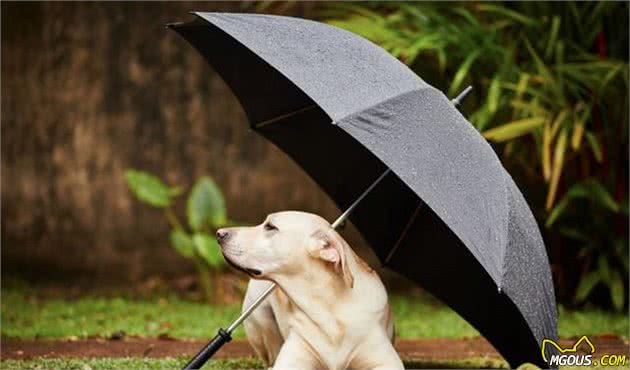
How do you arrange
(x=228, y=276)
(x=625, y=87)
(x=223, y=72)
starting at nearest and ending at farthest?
(x=223, y=72) → (x=625, y=87) → (x=228, y=276)

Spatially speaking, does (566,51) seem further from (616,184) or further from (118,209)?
(118,209)

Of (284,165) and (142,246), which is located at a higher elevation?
(284,165)

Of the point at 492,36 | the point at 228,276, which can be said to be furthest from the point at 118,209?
the point at 492,36

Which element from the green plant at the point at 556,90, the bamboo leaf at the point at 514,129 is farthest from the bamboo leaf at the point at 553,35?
the bamboo leaf at the point at 514,129

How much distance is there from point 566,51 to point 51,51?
150 inches

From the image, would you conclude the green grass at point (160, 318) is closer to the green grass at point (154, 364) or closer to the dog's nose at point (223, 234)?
the green grass at point (154, 364)

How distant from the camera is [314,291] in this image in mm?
3979

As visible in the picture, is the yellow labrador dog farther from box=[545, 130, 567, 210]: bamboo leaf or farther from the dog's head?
box=[545, 130, 567, 210]: bamboo leaf

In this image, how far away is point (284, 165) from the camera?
8.38 metres

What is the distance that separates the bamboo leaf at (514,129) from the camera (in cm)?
645

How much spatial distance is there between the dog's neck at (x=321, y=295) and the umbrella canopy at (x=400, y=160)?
47cm

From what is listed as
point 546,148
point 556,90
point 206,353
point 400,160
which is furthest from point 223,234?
point 556,90

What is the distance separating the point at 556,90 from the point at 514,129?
19.1 inches

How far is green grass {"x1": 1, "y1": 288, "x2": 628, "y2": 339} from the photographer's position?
6273 millimetres
